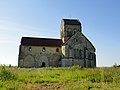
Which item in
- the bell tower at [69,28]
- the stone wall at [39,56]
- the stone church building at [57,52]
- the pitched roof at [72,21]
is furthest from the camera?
the pitched roof at [72,21]

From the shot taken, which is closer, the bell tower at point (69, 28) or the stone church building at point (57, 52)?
the stone church building at point (57, 52)

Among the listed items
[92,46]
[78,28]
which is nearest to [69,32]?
[78,28]

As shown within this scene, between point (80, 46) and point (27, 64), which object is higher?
point (80, 46)

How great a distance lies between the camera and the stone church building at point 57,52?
54938 mm

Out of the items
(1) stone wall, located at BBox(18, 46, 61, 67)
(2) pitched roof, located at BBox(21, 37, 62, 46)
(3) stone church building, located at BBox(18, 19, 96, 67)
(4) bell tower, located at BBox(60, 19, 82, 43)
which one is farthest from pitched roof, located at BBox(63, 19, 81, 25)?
(1) stone wall, located at BBox(18, 46, 61, 67)

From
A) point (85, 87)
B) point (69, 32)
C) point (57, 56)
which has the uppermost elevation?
point (69, 32)

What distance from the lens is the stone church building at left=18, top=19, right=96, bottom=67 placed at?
180ft

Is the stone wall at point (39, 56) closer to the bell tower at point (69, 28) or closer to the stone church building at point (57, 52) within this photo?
the stone church building at point (57, 52)

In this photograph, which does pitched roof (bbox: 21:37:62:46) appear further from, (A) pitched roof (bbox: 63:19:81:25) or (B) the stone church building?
(A) pitched roof (bbox: 63:19:81:25)

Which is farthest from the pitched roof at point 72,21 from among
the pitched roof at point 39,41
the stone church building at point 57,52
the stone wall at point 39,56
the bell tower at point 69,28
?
the stone wall at point 39,56

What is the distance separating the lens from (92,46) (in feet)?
189

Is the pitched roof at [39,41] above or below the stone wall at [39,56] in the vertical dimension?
above

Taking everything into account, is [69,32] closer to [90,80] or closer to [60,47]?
[60,47]

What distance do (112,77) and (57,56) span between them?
44.3 meters
